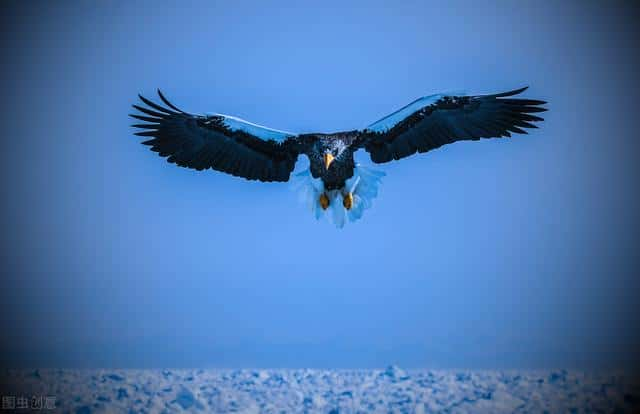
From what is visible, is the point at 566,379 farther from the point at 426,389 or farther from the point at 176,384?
the point at 176,384

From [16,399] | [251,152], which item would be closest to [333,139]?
[251,152]

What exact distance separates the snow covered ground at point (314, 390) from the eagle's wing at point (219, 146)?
6.45 feet

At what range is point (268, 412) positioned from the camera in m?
5.31

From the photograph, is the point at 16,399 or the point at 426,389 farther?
the point at 426,389

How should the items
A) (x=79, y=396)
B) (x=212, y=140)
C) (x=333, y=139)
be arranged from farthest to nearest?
(x=79, y=396)
(x=212, y=140)
(x=333, y=139)

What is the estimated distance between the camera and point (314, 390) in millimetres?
5414

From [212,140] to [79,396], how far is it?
2.57 meters

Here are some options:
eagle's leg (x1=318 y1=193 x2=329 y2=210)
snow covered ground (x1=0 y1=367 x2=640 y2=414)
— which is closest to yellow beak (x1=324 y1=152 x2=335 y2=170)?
eagle's leg (x1=318 y1=193 x2=329 y2=210)

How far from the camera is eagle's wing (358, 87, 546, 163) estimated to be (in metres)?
4.48

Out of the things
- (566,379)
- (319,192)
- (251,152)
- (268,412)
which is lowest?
(268,412)

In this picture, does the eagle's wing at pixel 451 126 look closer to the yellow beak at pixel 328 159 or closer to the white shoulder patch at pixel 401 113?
the white shoulder patch at pixel 401 113

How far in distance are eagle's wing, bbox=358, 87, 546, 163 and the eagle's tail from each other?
158 millimetres

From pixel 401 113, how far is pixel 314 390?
267 cm

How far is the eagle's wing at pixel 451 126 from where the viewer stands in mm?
4484
